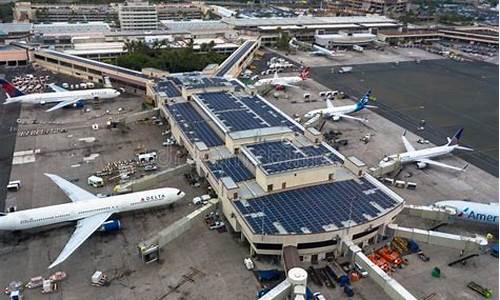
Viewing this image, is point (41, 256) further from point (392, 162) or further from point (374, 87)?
point (374, 87)

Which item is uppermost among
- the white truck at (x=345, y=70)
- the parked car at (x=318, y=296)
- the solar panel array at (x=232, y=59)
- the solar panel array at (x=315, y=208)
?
the solar panel array at (x=232, y=59)

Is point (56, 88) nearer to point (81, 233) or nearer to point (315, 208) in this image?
point (81, 233)

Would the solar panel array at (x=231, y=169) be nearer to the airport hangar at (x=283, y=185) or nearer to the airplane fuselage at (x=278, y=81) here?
the airport hangar at (x=283, y=185)

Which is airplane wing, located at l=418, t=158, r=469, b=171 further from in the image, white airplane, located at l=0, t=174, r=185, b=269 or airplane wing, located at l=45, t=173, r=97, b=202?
airplane wing, located at l=45, t=173, r=97, b=202

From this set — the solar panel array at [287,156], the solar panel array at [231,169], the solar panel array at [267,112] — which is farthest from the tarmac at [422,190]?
the solar panel array at [231,169]

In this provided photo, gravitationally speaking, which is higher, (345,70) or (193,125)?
(193,125)

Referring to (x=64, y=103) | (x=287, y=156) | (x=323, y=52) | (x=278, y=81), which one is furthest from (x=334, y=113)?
(x=323, y=52)
